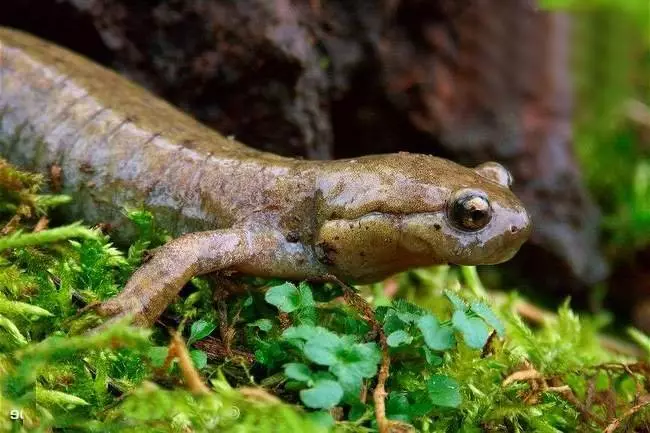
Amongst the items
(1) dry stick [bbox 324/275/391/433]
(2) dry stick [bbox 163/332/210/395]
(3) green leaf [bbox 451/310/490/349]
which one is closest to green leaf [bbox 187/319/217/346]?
(2) dry stick [bbox 163/332/210/395]

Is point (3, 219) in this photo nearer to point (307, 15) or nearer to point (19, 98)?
point (19, 98)

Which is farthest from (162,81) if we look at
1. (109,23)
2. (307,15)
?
(307,15)

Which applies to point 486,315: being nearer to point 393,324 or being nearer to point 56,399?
point 393,324

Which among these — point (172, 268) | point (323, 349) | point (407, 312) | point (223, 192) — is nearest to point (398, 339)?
point (407, 312)

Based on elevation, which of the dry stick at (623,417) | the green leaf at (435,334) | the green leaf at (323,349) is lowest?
the dry stick at (623,417)

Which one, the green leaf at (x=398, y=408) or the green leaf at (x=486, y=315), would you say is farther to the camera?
the green leaf at (x=486, y=315)

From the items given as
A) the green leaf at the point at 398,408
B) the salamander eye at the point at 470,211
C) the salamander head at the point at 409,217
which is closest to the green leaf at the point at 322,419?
the green leaf at the point at 398,408

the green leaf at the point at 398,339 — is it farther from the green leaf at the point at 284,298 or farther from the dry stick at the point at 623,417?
the dry stick at the point at 623,417
